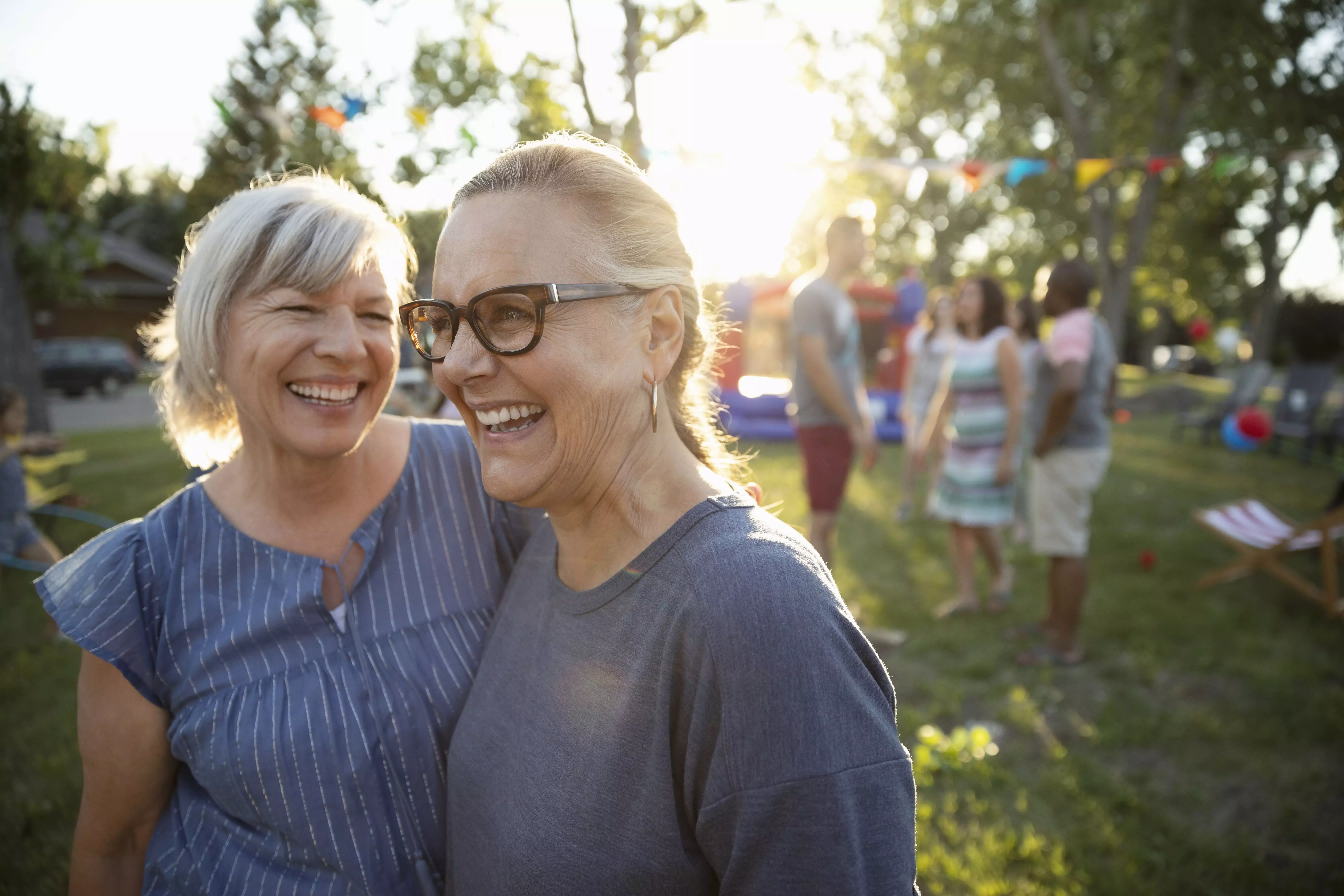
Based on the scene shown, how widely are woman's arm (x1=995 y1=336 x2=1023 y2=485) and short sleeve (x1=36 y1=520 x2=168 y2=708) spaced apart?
4.72 meters

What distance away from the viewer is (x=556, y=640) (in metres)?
1.40

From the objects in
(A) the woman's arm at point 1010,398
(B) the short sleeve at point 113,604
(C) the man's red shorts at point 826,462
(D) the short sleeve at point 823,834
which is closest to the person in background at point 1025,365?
(A) the woman's arm at point 1010,398

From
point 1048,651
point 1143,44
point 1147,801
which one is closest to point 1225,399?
point 1143,44

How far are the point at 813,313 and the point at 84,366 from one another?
28.1 m

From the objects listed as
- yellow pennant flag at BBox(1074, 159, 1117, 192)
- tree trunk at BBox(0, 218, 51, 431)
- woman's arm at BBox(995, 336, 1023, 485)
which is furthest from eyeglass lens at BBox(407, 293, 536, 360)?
tree trunk at BBox(0, 218, 51, 431)

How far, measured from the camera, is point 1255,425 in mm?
11961

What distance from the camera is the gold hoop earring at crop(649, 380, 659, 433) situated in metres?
1.38

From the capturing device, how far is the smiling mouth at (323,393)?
1.77m

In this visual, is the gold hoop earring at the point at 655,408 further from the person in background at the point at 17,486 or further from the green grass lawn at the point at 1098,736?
the person in background at the point at 17,486

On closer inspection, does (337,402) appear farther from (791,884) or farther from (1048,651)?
(1048,651)

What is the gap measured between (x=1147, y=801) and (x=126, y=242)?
163 ft

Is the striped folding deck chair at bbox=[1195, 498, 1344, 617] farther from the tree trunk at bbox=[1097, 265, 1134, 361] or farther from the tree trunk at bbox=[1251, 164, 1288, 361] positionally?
the tree trunk at bbox=[1251, 164, 1288, 361]

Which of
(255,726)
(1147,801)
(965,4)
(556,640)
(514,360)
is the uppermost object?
(965,4)

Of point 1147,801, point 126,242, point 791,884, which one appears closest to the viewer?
point 791,884
